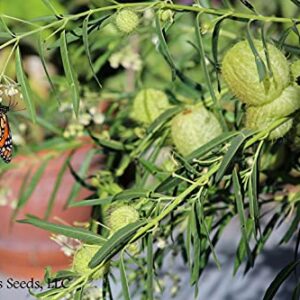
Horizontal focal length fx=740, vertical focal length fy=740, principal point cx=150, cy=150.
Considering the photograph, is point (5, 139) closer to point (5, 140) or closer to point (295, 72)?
point (5, 140)

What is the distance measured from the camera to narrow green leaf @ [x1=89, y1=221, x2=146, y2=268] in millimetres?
373

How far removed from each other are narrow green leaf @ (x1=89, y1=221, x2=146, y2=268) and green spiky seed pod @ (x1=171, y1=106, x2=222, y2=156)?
152mm

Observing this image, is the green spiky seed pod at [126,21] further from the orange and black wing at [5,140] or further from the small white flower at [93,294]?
the small white flower at [93,294]

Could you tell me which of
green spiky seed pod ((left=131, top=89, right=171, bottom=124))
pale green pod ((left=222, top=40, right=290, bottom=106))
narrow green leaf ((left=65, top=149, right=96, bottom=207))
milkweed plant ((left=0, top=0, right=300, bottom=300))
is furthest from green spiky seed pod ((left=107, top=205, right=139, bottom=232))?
narrow green leaf ((left=65, top=149, right=96, bottom=207))

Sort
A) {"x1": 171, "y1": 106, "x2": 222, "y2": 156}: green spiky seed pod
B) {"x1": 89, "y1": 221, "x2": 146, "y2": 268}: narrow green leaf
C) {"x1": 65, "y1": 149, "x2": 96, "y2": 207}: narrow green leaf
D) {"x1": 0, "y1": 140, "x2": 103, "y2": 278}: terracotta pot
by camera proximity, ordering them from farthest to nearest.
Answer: {"x1": 0, "y1": 140, "x2": 103, "y2": 278}: terracotta pot, {"x1": 65, "y1": 149, "x2": 96, "y2": 207}: narrow green leaf, {"x1": 171, "y1": 106, "x2": 222, "y2": 156}: green spiky seed pod, {"x1": 89, "y1": 221, "x2": 146, "y2": 268}: narrow green leaf

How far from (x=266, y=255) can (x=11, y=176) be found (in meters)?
0.44

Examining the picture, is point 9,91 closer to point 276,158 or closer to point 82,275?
point 82,275

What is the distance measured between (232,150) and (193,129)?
0.11 meters

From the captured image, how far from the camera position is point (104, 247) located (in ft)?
1.23

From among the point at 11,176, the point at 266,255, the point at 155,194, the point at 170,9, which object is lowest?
the point at 266,255

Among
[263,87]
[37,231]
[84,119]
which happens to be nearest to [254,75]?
[263,87]

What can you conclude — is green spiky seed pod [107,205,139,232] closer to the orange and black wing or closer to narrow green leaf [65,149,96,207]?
the orange and black wing

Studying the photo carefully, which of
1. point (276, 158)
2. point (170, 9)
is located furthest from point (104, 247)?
point (276, 158)

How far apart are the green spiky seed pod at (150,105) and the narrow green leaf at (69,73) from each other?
0.20 m
